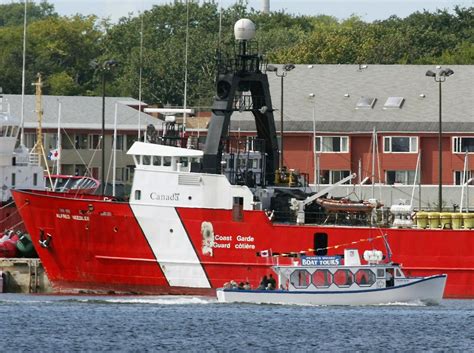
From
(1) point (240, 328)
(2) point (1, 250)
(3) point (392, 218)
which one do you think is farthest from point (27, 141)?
(1) point (240, 328)

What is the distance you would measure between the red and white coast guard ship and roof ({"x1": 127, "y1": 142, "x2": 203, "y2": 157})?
0.04 m

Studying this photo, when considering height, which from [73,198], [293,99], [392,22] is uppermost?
[392,22]

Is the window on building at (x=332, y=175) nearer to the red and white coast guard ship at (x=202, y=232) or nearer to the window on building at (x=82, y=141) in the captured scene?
the window on building at (x=82, y=141)

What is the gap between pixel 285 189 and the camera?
6956cm

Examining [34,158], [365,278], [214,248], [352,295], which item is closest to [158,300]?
[214,248]

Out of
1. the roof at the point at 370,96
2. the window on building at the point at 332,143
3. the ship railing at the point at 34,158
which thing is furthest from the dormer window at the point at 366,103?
the ship railing at the point at 34,158

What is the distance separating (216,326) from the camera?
61.8 metres

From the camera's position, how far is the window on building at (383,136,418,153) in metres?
98.7

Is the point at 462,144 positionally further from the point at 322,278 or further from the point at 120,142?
the point at 322,278

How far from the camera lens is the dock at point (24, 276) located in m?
72.1

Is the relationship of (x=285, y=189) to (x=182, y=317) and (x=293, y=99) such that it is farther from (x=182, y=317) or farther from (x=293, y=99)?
(x=293, y=99)

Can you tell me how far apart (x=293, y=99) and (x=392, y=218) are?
33315 millimetres

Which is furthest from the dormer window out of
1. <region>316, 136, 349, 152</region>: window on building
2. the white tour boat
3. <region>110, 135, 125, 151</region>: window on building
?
the white tour boat

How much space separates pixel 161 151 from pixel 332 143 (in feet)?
104
